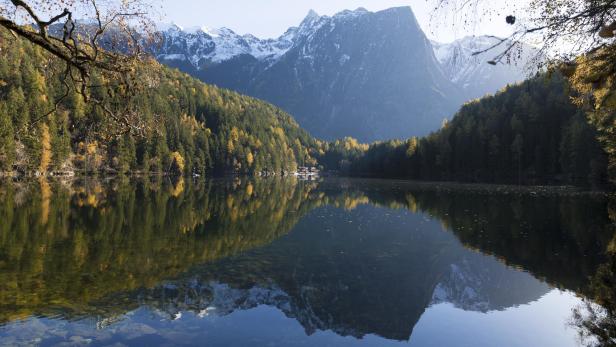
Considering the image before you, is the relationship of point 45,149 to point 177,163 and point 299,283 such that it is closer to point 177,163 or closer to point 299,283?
point 177,163

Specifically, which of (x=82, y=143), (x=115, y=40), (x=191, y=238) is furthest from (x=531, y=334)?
(x=82, y=143)

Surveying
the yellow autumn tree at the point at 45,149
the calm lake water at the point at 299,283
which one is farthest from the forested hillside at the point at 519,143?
the yellow autumn tree at the point at 45,149

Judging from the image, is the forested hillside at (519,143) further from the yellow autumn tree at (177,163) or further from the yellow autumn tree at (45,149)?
the yellow autumn tree at (45,149)

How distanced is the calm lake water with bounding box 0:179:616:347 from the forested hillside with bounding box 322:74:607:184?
68.3 m

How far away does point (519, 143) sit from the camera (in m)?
117

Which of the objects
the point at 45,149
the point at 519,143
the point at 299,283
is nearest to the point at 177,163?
the point at 45,149

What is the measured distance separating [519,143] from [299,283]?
370ft

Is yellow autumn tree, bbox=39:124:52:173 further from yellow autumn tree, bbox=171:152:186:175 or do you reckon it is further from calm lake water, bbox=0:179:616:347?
calm lake water, bbox=0:179:616:347

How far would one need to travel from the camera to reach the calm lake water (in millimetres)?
15250

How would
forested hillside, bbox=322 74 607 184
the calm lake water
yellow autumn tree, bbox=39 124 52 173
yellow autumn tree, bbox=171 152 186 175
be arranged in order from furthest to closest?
1. yellow autumn tree, bbox=171 152 186 175
2. yellow autumn tree, bbox=39 124 52 173
3. forested hillside, bbox=322 74 607 184
4. the calm lake water

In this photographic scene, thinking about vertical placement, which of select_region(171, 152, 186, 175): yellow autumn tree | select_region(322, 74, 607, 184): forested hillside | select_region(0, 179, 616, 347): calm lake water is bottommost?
select_region(0, 179, 616, 347): calm lake water

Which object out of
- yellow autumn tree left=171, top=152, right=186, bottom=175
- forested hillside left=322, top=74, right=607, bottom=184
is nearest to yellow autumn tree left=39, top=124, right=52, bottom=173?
yellow autumn tree left=171, top=152, right=186, bottom=175

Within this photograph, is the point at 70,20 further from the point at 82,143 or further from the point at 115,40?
the point at 82,143

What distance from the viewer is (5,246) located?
2530cm
